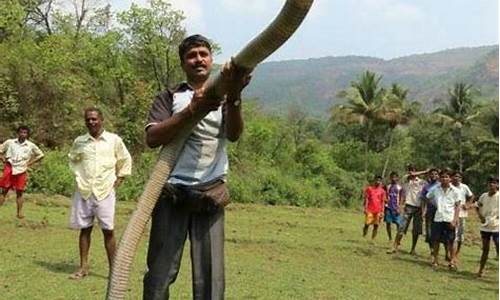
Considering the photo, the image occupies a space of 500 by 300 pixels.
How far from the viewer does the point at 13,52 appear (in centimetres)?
3102

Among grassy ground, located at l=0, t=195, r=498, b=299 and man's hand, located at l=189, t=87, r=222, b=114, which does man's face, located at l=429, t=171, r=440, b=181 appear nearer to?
grassy ground, located at l=0, t=195, r=498, b=299

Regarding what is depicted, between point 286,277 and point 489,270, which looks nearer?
point 286,277

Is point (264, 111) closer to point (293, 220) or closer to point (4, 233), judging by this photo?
point (293, 220)

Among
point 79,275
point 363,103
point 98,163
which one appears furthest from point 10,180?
point 363,103

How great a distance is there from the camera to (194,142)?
3.50 metres

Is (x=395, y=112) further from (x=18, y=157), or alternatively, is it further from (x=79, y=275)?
(x=79, y=275)

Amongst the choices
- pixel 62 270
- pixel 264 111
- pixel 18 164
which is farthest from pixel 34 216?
pixel 264 111

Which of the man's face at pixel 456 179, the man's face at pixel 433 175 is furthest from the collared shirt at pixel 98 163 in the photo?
the man's face at pixel 433 175

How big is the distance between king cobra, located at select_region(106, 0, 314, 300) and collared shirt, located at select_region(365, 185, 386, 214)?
12156 millimetres

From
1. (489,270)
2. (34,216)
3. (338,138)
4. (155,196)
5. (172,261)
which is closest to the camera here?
(155,196)

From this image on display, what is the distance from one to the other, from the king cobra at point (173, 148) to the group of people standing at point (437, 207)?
9.00 metres

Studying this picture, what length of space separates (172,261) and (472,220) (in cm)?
2754

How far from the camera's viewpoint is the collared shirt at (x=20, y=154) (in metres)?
12.7

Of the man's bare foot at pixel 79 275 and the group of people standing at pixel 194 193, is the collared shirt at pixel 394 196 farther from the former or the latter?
the group of people standing at pixel 194 193
